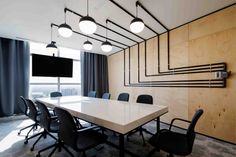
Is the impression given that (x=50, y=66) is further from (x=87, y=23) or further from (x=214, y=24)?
(x=214, y=24)

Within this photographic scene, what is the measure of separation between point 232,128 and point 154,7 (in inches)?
117

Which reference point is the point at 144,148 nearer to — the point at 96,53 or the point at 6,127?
the point at 6,127

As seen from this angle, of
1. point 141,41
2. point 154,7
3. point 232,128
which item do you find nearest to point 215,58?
point 232,128

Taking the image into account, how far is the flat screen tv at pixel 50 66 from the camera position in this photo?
4.35 metres

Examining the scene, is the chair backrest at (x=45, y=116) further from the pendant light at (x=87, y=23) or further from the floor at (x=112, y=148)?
the pendant light at (x=87, y=23)

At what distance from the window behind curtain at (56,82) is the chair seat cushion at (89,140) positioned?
11.4ft

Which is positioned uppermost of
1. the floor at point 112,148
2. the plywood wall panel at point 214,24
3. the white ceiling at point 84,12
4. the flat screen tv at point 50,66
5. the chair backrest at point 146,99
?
the white ceiling at point 84,12

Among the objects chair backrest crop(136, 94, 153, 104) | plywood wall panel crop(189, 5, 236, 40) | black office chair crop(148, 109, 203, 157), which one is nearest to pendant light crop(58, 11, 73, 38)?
chair backrest crop(136, 94, 153, 104)

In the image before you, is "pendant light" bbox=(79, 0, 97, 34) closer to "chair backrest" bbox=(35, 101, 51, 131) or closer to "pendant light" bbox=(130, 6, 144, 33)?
"pendant light" bbox=(130, 6, 144, 33)

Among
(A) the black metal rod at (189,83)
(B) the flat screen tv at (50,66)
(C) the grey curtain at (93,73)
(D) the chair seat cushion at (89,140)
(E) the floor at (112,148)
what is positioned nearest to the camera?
(D) the chair seat cushion at (89,140)

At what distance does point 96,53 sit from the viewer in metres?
6.13

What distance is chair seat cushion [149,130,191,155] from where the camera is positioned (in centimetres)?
157

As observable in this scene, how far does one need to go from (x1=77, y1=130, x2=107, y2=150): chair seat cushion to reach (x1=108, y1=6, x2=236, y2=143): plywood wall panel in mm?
2547

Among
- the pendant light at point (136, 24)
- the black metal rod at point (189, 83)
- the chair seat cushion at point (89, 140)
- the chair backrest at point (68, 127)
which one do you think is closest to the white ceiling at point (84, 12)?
the pendant light at point (136, 24)
